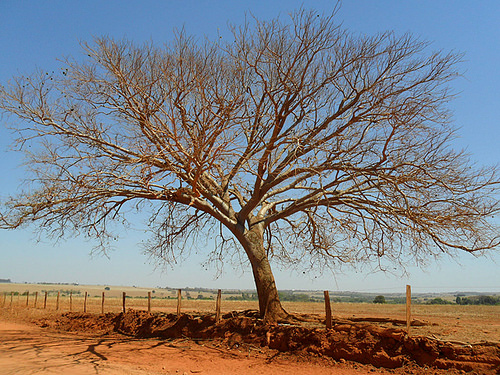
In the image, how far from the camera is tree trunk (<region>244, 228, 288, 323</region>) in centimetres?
1260

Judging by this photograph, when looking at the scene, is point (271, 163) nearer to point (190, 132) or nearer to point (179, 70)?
point (190, 132)

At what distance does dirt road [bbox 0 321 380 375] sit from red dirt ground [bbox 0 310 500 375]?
0.02 m

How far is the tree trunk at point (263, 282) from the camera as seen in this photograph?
12602mm

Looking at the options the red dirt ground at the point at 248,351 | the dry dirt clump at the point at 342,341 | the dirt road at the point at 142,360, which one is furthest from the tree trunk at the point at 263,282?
the dirt road at the point at 142,360

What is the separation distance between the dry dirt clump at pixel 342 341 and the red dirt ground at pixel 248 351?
2cm

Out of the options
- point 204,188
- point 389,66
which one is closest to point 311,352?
point 204,188

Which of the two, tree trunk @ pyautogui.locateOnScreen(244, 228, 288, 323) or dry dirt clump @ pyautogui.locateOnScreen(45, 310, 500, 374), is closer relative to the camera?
dry dirt clump @ pyautogui.locateOnScreen(45, 310, 500, 374)

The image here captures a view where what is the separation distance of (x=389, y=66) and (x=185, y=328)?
1013cm

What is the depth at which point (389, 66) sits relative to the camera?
11086 millimetres

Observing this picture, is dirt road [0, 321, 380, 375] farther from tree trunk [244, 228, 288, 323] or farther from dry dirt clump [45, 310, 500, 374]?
tree trunk [244, 228, 288, 323]

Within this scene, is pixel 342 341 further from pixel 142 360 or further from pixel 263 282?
pixel 142 360

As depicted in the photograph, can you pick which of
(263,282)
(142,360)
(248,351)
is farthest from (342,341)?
(142,360)

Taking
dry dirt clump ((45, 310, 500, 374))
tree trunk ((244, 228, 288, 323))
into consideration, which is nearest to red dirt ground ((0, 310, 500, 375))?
dry dirt clump ((45, 310, 500, 374))

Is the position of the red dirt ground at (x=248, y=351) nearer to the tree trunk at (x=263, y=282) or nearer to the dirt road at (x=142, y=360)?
the dirt road at (x=142, y=360)
